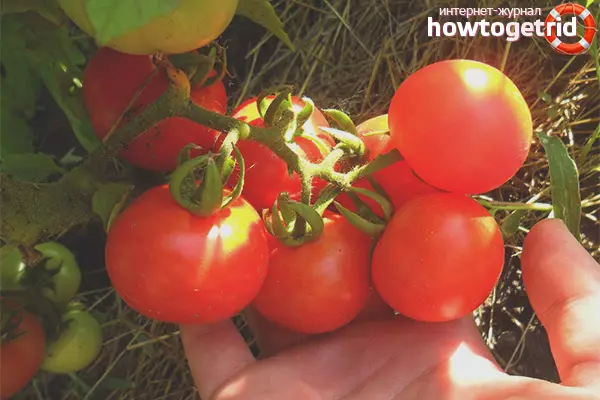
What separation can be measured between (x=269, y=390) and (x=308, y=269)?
17 centimetres

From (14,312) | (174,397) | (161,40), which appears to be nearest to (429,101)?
(161,40)

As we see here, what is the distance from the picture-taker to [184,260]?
687mm

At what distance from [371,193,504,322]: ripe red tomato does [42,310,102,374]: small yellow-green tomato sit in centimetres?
59

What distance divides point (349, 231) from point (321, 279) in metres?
0.06

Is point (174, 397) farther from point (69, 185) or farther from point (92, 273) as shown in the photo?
point (69, 185)

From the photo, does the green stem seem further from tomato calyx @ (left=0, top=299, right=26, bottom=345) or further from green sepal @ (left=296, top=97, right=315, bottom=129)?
tomato calyx @ (left=0, top=299, right=26, bottom=345)

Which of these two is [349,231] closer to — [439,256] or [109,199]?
Result: [439,256]

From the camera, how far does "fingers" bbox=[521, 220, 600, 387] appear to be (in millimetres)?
746

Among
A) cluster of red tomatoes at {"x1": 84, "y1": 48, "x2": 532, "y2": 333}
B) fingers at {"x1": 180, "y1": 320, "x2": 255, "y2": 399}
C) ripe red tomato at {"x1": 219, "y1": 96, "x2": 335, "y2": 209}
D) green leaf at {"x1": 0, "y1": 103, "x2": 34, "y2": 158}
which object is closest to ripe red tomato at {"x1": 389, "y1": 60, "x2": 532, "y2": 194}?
cluster of red tomatoes at {"x1": 84, "y1": 48, "x2": 532, "y2": 333}

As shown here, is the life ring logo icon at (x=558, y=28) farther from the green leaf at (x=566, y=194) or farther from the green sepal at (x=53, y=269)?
the green sepal at (x=53, y=269)

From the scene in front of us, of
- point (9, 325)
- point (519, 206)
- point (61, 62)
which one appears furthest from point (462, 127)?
point (9, 325)

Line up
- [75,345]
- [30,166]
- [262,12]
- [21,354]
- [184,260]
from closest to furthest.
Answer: [184,260] → [262,12] → [30,166] → [21,354] → [75,345]

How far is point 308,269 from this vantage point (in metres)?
0.76

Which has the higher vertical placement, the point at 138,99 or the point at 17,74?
the point at 138,99
